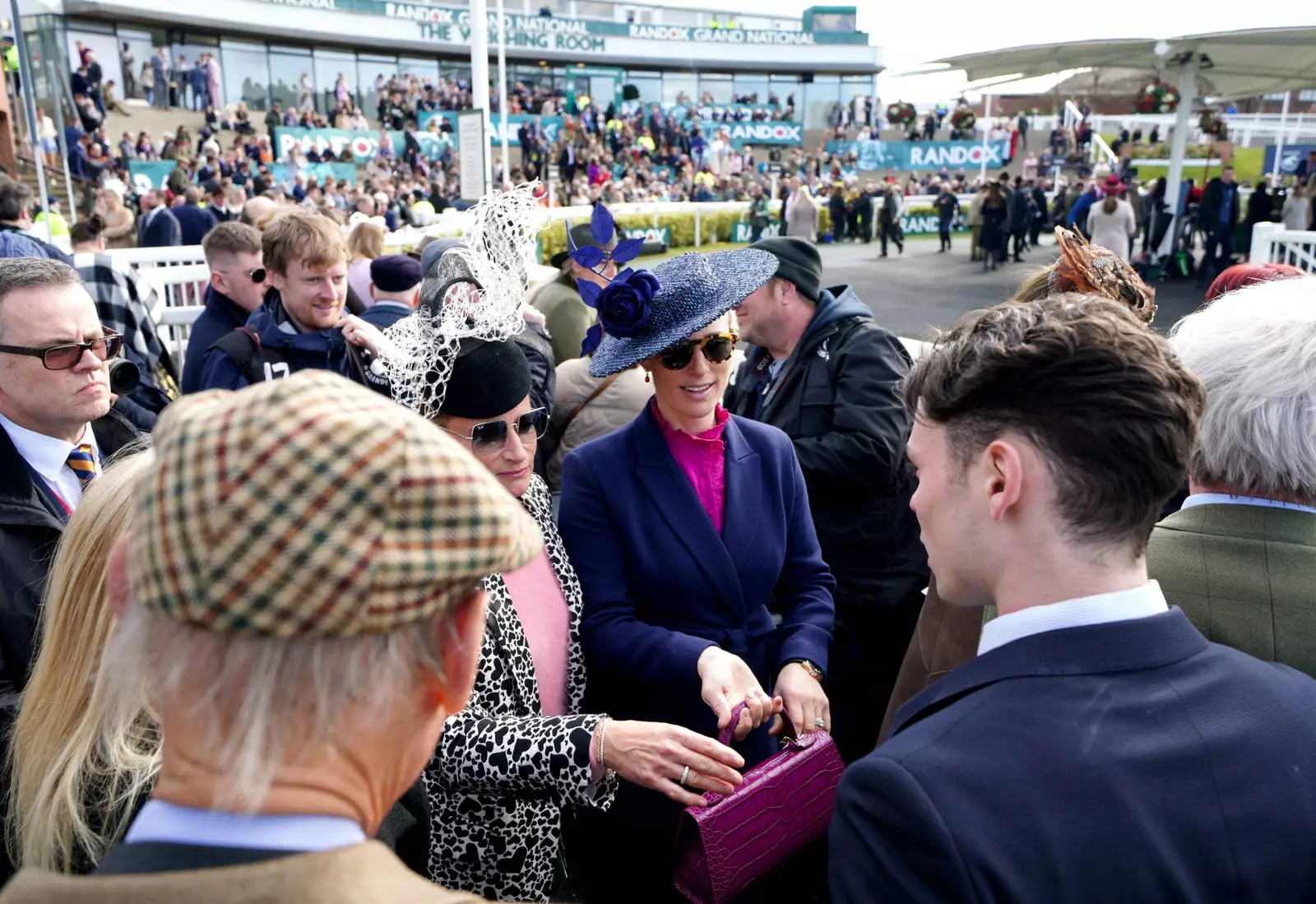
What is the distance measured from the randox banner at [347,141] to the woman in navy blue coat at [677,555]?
2565 centimetres

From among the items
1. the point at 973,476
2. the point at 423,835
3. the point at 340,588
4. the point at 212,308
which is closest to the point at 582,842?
the point at 423,835

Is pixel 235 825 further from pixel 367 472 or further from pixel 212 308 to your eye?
pixel 212 308

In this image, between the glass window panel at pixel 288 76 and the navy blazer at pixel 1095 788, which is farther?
the glass window panel at pixel 288 76

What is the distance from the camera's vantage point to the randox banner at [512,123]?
33.0 m

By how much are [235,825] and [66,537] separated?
1.18 metres

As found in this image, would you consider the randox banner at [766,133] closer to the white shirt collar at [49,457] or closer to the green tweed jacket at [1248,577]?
the white shirt collar at [49,457]

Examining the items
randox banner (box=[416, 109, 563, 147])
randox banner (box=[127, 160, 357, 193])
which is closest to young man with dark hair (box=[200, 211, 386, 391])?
randox banner (box=[127, 160, 357, 193])

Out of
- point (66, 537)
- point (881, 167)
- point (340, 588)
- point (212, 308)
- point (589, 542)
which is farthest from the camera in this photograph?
point (881, 167)

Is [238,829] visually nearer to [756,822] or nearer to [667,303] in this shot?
[756,822]

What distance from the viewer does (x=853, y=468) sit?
3.21 m

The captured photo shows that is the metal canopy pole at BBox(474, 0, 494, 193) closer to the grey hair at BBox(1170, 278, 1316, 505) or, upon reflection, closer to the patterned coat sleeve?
the patterned coat sleeve

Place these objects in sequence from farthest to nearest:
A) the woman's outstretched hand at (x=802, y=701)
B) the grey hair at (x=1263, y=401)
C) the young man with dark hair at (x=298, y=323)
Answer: the young man with dark hair at (x=298, y=323) → the woman's outstretched hand at (x=802, y=701) → the grey hair at (x=1263, y=401)

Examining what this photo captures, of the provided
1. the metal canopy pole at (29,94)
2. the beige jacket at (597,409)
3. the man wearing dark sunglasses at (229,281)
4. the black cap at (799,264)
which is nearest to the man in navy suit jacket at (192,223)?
the metal canopy pole at (29,94)

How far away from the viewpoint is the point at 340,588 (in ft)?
2.81
